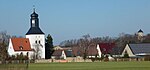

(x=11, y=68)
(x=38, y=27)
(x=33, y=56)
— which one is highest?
(x=38, y=27)

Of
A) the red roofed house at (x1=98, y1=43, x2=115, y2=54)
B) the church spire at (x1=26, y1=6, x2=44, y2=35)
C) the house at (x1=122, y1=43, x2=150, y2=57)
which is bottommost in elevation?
the house at (x1=122, y1=43, x2=150, y2=57)

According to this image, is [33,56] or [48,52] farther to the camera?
[48,52]

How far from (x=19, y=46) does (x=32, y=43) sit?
165 inches

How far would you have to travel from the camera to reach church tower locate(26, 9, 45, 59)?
407 feet

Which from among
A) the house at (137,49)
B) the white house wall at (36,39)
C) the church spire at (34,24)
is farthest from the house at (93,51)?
the church spire at (34,24)

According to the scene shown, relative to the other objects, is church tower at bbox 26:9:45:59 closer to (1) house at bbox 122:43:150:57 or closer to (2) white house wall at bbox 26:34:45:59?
(2) white house wall at bbox 26:34:45:59

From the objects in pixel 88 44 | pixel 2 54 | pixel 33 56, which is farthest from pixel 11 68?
pixel 88 44

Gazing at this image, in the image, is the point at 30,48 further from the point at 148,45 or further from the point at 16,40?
the point at 148,45

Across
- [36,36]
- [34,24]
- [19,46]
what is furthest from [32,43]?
[34,24]

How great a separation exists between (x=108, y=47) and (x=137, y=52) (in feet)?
59.1

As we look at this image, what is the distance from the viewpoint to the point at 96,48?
136m

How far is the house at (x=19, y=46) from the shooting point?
123500 mm

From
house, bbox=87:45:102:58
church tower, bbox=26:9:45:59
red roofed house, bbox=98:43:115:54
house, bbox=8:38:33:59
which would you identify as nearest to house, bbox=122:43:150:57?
red roofed house, bbox=98:43:115:54

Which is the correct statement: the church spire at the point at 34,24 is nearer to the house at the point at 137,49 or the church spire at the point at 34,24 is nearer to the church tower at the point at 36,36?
the church tower at the point at 36,36
